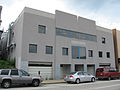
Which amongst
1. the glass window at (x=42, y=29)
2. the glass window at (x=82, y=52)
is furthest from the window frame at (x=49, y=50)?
the glass window at (x=82, y=52)

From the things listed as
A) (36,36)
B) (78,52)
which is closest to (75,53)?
(78,52)

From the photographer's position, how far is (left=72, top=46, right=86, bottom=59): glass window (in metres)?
23.6

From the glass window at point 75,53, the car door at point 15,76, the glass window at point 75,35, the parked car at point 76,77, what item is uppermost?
the glass window at point 75,35

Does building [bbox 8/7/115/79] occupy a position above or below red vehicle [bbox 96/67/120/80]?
above

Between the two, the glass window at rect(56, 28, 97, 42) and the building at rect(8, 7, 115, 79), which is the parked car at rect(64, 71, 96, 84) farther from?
the glass window at rect(56, 28, 97, 42)

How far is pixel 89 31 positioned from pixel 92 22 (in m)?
2.29

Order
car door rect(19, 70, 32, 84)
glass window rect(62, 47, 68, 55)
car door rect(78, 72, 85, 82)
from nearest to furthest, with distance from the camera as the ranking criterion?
car door rect(19, 70, 32, 84)
car door rect(78, 72, 85, 82)
glass window rect(62, 47, 68, 55)

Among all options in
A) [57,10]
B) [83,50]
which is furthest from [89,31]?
[57,10]

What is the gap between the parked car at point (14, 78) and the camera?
475 inches

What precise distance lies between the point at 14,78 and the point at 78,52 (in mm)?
13959

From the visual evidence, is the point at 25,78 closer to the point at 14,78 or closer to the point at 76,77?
the point at 14,78

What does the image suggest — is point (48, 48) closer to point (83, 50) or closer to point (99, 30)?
point (83, 50)

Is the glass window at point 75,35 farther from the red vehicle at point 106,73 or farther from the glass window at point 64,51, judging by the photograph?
the red vehicle at point 106,73

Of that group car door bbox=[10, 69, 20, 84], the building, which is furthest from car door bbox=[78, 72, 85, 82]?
car door bbox=[10, 69, 20, 84]
